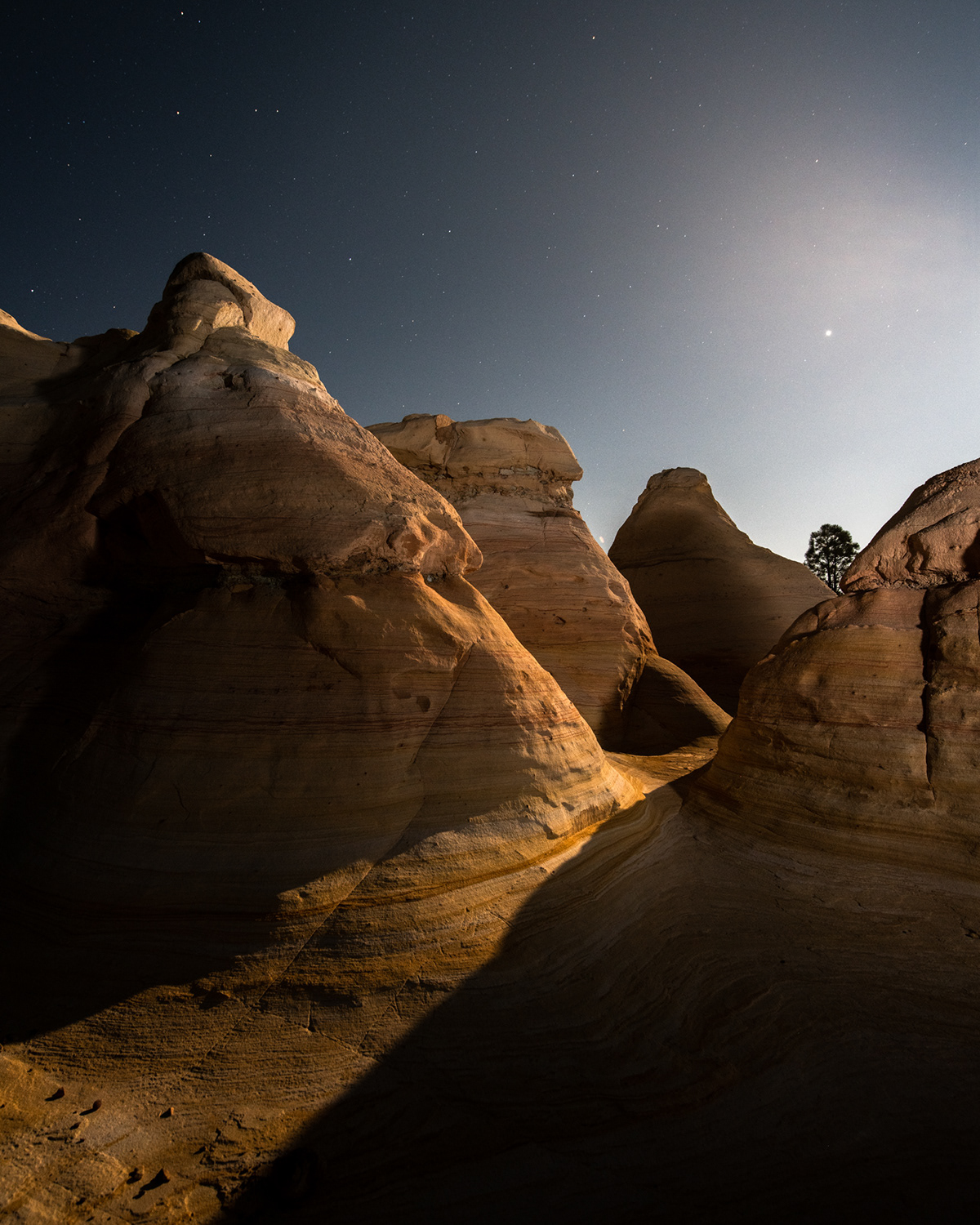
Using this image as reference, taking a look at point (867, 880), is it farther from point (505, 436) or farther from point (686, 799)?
point (505, 436)

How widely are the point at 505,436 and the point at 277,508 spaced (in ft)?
26.7

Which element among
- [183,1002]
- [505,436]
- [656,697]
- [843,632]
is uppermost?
[505,436]

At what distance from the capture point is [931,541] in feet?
17.6

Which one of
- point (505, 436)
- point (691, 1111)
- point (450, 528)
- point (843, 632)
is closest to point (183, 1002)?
point (691, 1111)

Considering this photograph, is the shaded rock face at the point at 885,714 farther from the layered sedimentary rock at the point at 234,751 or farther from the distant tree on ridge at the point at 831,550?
the distant tree on ridge at the point at 831,550

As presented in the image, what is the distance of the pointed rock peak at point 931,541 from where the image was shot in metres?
5.29

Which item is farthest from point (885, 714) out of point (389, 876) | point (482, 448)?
point (482, 448)

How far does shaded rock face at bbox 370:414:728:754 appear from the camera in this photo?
10812mm

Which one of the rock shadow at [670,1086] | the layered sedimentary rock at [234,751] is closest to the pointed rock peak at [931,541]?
the rock shadow at [670,1086]

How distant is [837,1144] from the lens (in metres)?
2.52

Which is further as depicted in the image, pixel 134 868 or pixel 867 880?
pixel 867 880

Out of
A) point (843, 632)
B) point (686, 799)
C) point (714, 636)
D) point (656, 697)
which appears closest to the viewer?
point (843, 632)

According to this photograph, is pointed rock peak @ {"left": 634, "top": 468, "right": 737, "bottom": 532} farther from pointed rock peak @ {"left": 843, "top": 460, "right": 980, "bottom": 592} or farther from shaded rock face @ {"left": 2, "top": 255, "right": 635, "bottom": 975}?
shaded rock face @ {"left": 2, "top": 255, "right": 635, "bottom": 975}

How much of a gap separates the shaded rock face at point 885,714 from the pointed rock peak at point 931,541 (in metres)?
0.01
